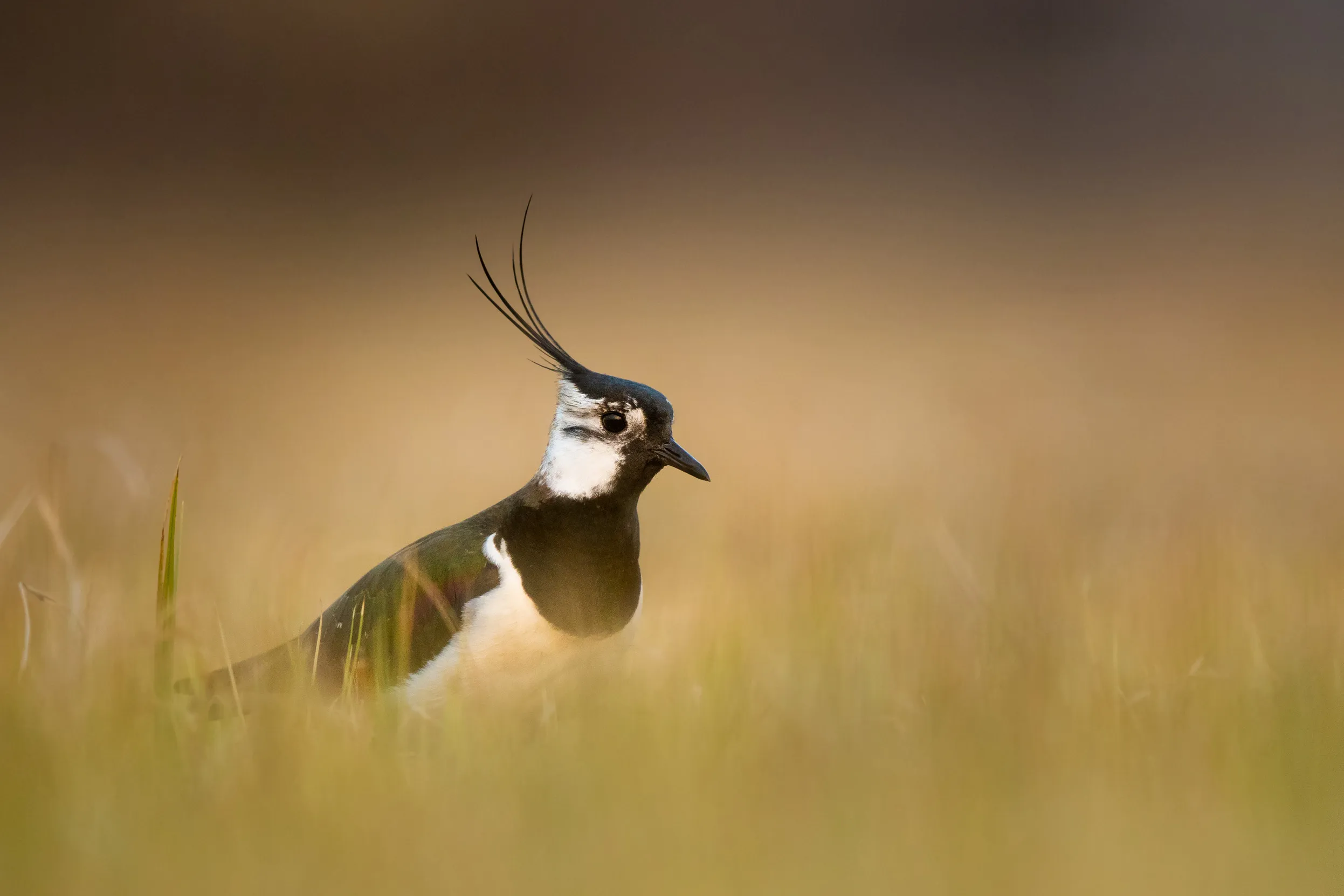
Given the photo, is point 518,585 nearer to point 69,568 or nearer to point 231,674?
point 231,674

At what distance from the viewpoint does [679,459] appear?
2264mm

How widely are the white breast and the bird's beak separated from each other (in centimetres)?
38

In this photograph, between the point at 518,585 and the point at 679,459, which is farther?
the point at 679,459

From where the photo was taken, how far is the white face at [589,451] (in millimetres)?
2229

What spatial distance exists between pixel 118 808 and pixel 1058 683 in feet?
4.33

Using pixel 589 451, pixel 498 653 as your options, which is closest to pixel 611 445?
pixel 589 451

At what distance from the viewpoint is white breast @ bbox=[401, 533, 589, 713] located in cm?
207

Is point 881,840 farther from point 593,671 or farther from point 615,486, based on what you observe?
point 615,486

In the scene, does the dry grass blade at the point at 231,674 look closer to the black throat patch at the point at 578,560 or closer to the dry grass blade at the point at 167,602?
the dry grass blade at the point at 167,602

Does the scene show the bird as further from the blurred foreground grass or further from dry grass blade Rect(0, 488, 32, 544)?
dry grass blade Rect(0, 488, 32, 544)

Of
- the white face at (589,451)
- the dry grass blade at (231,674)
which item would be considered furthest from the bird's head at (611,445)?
the dry grass blade at (231,674)

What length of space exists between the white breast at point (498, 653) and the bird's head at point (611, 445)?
249 millimetres

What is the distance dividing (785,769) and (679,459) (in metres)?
0.85

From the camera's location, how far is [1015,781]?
150 cm
